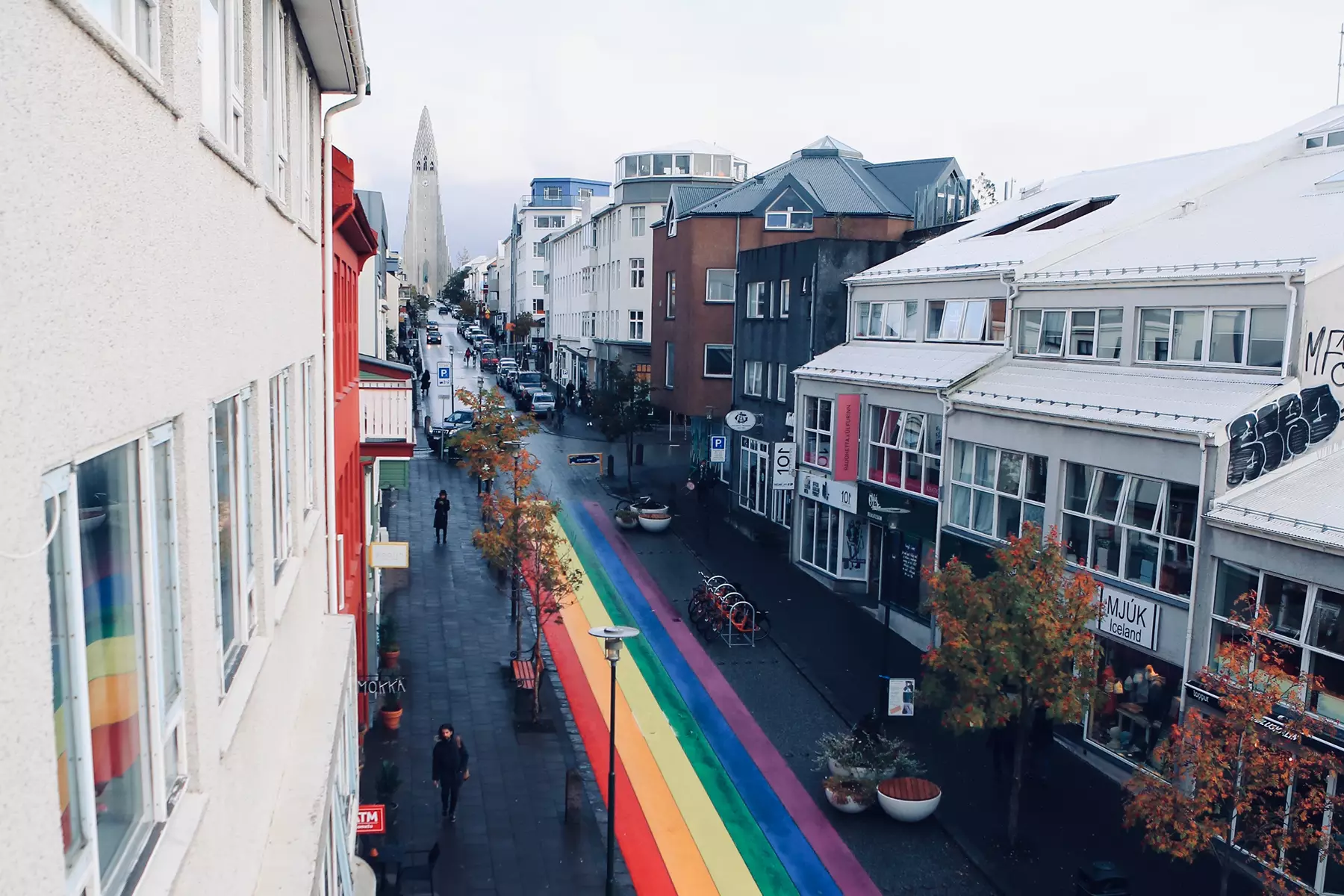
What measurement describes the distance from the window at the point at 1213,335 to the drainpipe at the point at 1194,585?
6.31 ft

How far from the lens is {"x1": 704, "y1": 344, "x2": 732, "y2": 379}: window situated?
46.8 m

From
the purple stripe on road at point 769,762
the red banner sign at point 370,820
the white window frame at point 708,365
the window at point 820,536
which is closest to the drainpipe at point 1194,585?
the purple stripe on road at point 769,762

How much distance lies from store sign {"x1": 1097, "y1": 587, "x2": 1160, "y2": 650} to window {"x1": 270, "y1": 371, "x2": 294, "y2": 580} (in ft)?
44.7

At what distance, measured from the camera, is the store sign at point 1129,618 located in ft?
60.8

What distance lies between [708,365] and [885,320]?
16.3 m

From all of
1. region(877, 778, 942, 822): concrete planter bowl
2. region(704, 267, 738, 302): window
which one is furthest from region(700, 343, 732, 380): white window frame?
region(877, 778, 942, 822): concrete planter bowl

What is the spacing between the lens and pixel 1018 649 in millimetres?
16453

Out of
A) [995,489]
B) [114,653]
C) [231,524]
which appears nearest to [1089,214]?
[995,489]

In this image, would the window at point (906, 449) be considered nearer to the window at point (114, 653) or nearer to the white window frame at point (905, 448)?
the white window frame at point (905, 448)

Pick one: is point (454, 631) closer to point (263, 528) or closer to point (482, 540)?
point (482, 540)

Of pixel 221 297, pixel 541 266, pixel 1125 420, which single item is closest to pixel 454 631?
pixel 1125 420

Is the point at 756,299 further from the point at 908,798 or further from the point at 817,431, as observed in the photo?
the point at 908,798

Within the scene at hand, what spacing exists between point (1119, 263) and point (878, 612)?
10.9 m

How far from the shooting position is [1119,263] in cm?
2184
